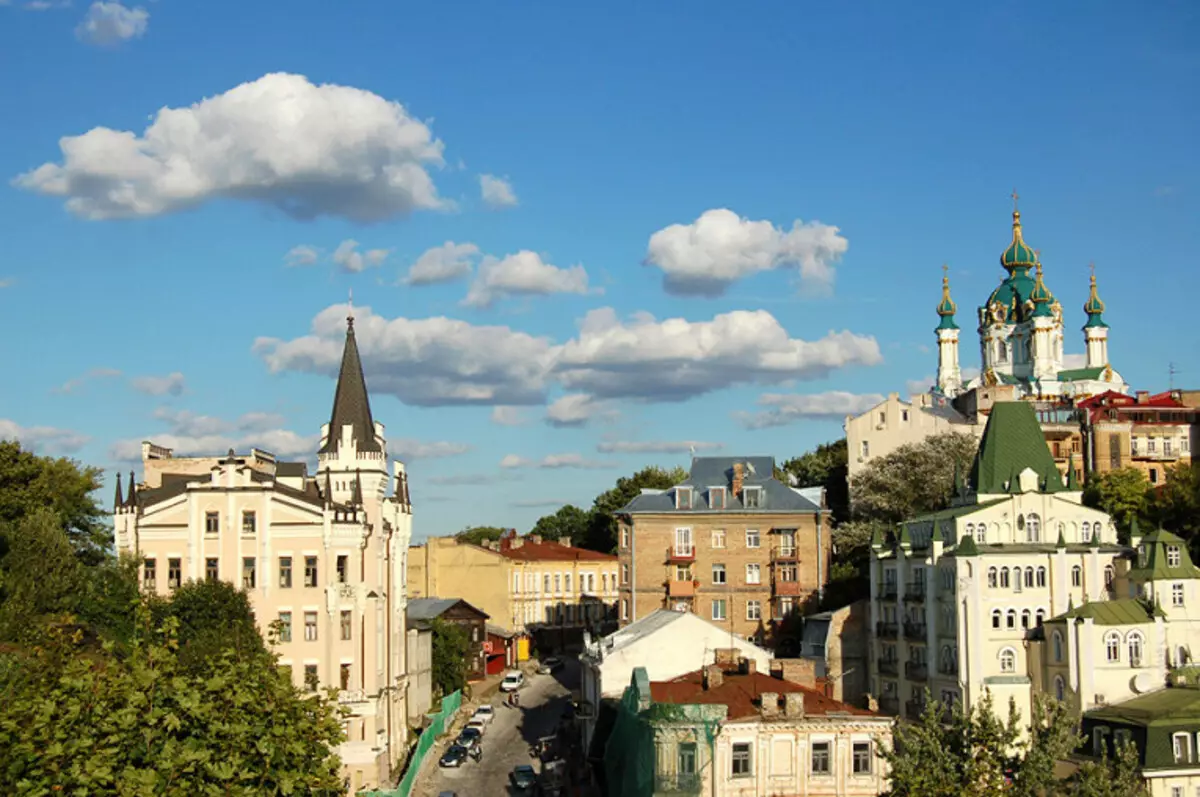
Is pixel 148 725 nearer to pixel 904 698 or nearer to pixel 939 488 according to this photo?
pixel 904 698

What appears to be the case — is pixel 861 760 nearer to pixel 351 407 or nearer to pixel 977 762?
pixel 977 762

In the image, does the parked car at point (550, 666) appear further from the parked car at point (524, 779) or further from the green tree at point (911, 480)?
the parked car at point (524, 779)

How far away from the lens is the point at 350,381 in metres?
68.0

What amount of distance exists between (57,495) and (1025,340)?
105564 millimetres

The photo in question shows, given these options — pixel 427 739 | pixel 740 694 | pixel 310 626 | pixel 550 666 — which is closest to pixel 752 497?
pixel 550 666

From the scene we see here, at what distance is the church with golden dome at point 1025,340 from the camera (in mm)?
145625

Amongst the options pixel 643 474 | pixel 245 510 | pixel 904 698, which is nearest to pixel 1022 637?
pixel 904 698

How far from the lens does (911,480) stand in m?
99.8

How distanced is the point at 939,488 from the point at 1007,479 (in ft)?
80.9

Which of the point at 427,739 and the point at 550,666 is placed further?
the point at 550,666

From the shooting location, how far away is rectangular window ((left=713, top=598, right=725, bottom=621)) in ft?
292

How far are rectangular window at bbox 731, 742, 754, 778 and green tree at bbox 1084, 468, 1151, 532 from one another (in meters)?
46.8

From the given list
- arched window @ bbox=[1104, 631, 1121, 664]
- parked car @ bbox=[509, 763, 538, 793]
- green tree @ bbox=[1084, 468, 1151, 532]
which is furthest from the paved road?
green tree @ bbox=[1084, 468, 1151, 532]

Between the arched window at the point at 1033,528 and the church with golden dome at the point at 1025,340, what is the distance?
73020 mm
